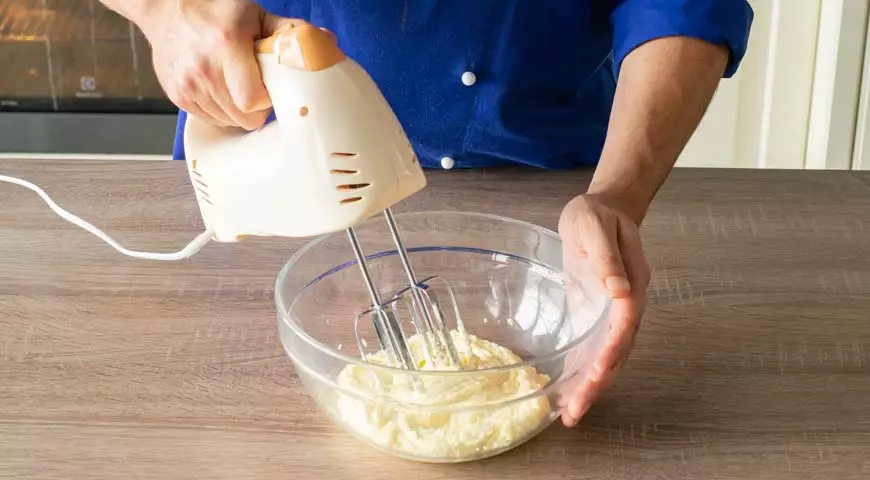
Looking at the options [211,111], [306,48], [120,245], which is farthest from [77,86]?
[306,48]

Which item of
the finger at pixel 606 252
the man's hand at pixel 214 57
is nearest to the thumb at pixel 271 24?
the man's hand at pixel 214 57

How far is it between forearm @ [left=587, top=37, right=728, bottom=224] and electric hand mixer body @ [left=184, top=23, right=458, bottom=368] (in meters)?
0.23

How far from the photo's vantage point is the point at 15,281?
0.79m

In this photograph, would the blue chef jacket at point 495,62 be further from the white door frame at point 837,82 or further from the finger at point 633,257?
the white door frame at point 837,82

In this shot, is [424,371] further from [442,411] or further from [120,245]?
[120,245]

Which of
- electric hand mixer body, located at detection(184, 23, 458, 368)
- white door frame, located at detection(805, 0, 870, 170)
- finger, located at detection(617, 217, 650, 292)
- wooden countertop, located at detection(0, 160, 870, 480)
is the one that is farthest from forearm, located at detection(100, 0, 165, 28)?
white door frame, located at detection(805, 0, 870, 170)

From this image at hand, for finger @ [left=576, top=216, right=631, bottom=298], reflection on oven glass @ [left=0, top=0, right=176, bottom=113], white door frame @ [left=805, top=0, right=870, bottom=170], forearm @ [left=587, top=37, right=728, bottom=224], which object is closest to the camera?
finger @ [left=576, top=216, right=631, bottom=298]

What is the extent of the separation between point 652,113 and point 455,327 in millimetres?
233

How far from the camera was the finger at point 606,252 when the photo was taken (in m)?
0.60

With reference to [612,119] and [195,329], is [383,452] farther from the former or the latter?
[612,119]

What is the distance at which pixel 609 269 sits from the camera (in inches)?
24.1

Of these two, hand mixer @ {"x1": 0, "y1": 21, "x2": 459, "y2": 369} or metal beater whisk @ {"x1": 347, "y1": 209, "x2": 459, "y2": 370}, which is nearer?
hand mixer @ {"x1": 0, "y1": 21, "x2": 459, "y2": 369}

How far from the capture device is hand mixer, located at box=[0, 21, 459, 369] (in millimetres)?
508

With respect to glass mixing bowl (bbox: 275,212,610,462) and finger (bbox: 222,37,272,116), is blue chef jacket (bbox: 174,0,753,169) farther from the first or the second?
finger (bbox: 222,37,272,116)
